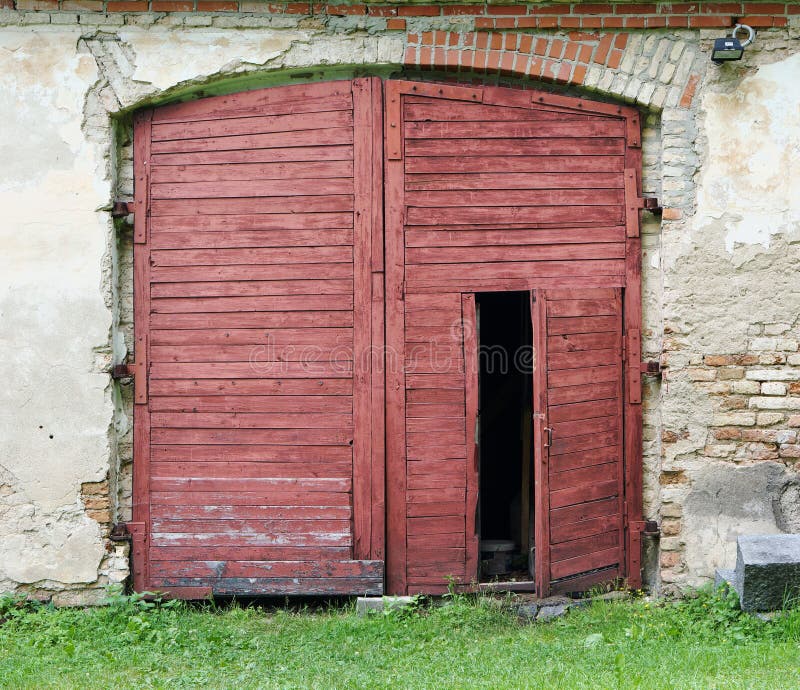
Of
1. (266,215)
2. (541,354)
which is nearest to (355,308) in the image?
(266,215)

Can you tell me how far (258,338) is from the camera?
5.39m

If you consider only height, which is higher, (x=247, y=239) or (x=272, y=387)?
(x=247, y=239)

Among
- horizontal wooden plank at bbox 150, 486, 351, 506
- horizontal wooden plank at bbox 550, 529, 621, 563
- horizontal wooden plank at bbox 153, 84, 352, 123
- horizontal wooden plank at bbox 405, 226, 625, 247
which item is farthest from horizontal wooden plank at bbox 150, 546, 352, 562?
horizontal wooden plank at bbox 153, 84, 352, 123

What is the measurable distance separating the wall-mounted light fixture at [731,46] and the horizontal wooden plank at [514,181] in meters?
0.91

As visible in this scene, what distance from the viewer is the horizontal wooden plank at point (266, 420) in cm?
537

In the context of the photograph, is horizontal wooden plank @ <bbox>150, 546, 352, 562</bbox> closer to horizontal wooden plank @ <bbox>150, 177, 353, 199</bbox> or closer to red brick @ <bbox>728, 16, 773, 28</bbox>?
horizontal wooden plank @ <bbox>150, 177, 353, 199</bbox>

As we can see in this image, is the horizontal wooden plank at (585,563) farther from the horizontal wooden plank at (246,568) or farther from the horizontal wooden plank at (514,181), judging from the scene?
the horizontal wooden plank at (514,181)

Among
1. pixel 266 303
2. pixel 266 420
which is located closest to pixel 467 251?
pixel 266 303

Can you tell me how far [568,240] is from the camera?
17.6ft

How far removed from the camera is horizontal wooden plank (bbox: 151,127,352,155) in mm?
5379

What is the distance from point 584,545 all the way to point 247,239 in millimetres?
2971

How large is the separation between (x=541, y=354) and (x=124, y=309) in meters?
2.73

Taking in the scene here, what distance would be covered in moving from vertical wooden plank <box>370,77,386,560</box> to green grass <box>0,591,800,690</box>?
74cm

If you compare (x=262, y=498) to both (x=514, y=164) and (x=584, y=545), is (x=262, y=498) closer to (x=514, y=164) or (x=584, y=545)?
(x=584, y=545)
